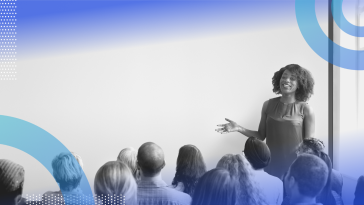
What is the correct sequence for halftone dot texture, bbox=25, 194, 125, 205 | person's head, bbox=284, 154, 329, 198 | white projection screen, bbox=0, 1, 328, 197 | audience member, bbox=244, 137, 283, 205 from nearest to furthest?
person's head, bbox=284, 154, 329, 198 → halftone dot texture, bbox=25, 194, 125, 205 → audience member, bbox=244, 137, 283, 205 → white projection screen, bbox=0, 1, 328, 197

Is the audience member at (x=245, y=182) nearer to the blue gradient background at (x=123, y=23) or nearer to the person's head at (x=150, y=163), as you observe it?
the person's head at (x=150, y=163)

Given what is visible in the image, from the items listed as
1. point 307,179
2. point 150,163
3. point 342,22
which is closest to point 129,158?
point 150,163

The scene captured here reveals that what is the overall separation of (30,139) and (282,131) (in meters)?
2.17

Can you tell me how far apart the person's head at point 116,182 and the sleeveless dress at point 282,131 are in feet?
4.31

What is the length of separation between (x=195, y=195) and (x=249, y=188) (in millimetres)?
383

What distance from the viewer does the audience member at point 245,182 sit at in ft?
7.11

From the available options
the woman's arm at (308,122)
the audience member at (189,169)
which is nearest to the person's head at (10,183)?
the audience member at (189,169)

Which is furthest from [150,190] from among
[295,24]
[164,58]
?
[295,24]

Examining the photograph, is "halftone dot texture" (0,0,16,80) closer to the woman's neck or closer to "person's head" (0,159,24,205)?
"person's head" (0,159,24,205)

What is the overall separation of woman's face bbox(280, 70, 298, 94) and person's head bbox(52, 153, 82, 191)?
5.89 ft

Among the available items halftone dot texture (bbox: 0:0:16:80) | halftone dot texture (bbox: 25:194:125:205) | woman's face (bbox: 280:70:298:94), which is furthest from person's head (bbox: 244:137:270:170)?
halftone dot texture (bbox: 0:0:16:80)

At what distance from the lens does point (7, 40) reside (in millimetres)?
2707

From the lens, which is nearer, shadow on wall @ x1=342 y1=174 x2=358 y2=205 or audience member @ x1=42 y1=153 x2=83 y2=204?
audience member @ x1=42 y1=153 x2=83 y2=204

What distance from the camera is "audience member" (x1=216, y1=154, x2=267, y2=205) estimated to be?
7.11ft
